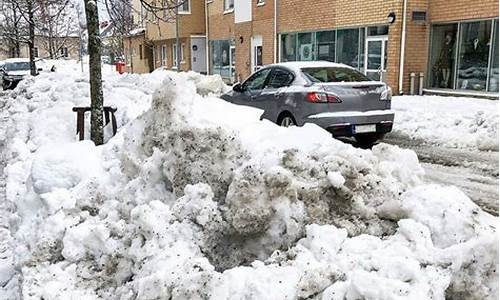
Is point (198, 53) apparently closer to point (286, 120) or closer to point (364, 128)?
point (286, 120)

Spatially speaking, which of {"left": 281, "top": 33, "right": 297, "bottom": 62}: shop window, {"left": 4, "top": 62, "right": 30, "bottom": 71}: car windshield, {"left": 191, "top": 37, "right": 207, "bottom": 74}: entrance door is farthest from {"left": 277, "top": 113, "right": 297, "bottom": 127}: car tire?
{"left": 4, "top": 62, "right": 30, "bottom": 71}: car windshield

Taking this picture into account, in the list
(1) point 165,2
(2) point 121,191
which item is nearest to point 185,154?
(2) point 121,191

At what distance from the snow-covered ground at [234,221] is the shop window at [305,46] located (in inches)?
650

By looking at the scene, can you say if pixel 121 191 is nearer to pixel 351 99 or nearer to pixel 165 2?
pixel 351 99

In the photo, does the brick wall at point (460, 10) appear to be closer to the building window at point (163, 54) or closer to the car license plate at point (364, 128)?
the car license plate at point (364, 128)

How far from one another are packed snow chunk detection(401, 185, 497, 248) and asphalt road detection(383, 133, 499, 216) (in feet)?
7.80

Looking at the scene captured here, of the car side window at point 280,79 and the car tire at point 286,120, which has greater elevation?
the car side window at point 280,79

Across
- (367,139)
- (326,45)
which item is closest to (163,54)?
(326,45)

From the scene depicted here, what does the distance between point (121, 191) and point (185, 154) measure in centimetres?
72

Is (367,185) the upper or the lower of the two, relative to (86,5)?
lower

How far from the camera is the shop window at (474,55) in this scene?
15367 mm

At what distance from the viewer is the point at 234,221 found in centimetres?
384

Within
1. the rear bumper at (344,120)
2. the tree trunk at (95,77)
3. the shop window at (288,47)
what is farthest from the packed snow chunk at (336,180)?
the shop window at (288,47)

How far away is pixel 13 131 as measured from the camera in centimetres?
1015
